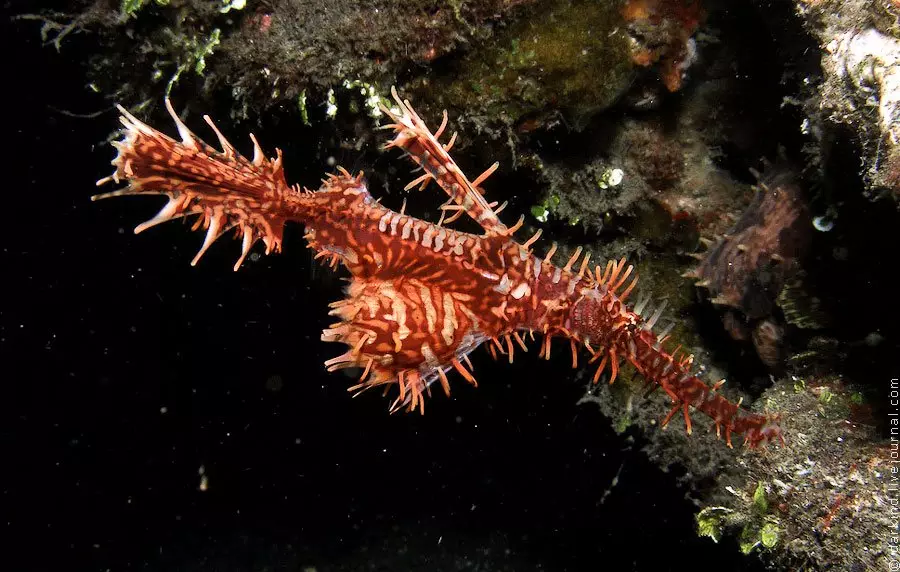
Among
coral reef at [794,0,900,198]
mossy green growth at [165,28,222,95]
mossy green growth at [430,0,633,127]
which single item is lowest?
mossy green growth at [165,28,222,95]

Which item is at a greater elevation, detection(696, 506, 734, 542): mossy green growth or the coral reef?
the coral reef

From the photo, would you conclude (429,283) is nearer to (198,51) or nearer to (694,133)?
(198,51)

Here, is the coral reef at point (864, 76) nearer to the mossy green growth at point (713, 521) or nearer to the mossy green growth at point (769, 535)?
the mossy green growth at point (769, 535)

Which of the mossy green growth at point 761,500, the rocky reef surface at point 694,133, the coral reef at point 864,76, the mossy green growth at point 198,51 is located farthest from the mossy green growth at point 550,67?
the mossy green growth at point 761,500

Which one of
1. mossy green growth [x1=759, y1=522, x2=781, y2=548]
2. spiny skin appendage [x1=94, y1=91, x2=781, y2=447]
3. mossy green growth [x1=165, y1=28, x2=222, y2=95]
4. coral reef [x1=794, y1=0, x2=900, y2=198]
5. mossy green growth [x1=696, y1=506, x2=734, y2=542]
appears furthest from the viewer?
mossy green growth [x1=696, y1=506, x2=734, y2=542]

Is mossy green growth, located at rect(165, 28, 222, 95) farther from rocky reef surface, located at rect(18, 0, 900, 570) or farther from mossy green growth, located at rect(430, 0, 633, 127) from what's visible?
mossy green growth, located at rect(430, 0, 633, 127)

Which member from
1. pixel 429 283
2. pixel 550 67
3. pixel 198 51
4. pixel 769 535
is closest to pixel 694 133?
pixel 550 67

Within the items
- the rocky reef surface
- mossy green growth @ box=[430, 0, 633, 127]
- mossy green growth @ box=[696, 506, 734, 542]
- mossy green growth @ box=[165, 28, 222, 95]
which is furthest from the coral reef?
mossy green growth @ box=[165, 28, 222, 95]
